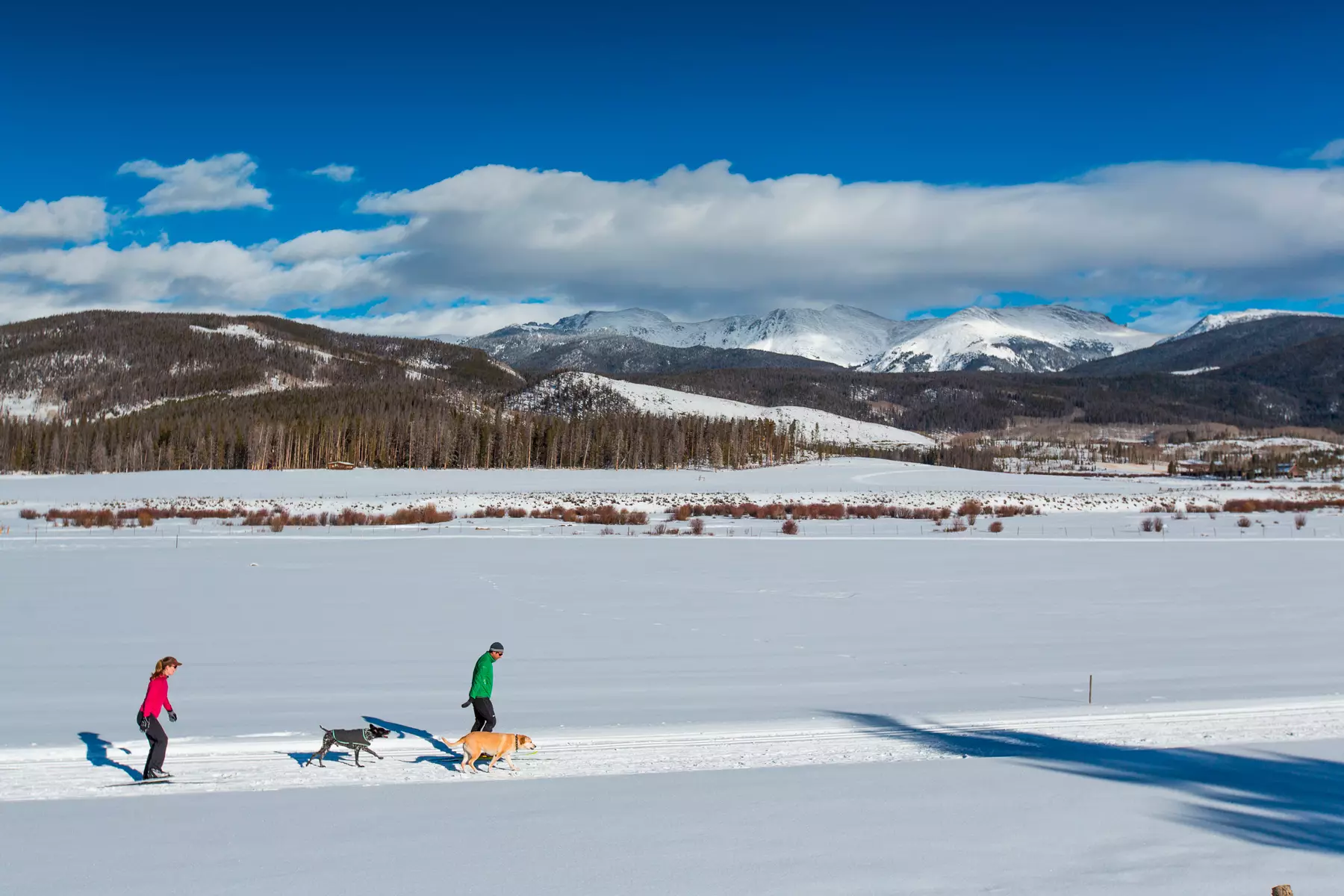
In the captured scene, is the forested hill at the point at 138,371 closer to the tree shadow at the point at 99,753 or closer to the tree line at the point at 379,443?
the tree line at the point at 379,443

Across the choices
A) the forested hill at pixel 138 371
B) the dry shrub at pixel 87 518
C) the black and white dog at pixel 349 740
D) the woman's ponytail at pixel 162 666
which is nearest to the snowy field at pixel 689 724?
the black and white dog at pixel 349 740

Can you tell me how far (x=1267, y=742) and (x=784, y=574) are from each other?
53.9 ft

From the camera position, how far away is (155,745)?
9.13 metres

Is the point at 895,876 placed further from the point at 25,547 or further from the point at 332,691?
the point at 25,547

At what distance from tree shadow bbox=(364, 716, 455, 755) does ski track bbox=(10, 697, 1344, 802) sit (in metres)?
0.04

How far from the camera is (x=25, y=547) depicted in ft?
106

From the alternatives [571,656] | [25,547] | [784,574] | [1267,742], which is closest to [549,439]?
[25,547]

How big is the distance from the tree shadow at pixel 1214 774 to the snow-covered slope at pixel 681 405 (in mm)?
141661

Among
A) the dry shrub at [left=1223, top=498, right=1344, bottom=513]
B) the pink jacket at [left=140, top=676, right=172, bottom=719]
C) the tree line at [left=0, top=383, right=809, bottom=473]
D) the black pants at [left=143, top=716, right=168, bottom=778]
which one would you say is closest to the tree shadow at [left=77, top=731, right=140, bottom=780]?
the black pants at [left=143, top=716, right=168, bottom=778]

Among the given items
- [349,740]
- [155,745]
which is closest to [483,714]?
[349,740]

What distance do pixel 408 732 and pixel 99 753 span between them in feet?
10.1

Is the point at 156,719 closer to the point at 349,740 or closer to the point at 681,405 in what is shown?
the point at 349,740

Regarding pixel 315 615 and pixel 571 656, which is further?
pixel 315 615

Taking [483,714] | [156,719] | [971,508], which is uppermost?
[971,508]
